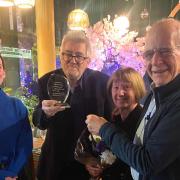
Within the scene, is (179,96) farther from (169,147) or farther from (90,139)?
(90,139)

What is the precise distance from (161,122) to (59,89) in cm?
68

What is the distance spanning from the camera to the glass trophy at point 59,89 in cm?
152

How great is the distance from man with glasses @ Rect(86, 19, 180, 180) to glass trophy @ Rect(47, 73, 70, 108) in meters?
0.45

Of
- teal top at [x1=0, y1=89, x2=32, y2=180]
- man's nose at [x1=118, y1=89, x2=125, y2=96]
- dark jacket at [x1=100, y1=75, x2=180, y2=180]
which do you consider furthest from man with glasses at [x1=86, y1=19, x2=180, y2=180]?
teal top at [x1=0, y1=89, x2=32, y2=180]

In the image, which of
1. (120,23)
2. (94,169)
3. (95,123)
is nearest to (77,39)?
(95,123)

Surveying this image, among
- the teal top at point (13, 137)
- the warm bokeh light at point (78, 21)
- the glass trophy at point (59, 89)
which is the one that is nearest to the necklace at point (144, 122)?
the glass trophy at point (59, 89)

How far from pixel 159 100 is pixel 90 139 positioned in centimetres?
52

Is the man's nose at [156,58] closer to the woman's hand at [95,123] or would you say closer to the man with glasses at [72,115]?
the woman's hand at [95,123]

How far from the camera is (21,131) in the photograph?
156 cm

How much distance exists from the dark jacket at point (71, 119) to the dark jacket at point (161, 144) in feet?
1.72

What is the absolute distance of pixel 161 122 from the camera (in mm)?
974

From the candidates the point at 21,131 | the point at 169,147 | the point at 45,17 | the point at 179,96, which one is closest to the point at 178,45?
the point at 179,96

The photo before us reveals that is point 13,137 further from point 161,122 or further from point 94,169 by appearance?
point 161,122

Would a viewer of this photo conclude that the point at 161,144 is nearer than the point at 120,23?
Yes
